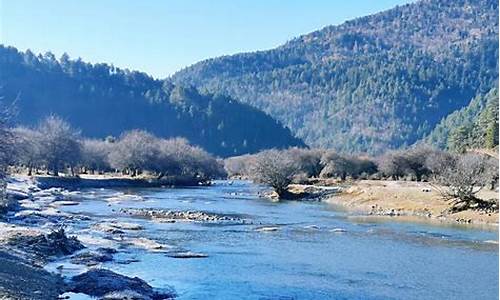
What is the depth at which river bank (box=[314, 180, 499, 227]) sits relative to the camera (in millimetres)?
66375

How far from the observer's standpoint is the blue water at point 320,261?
3189 cm

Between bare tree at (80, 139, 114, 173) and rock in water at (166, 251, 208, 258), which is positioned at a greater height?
bare tree at (80, 139, 114, 173)

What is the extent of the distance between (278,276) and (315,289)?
371 cm

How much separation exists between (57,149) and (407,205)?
69.6 metres

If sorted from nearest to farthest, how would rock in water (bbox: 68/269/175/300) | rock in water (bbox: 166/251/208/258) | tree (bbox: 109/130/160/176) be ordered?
rock in water (bbox: 68/269/175/300) < rock in water (bbox: 166/251/208/258) < tree (bbox: 109/130/160/176)

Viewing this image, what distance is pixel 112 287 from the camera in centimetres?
2922

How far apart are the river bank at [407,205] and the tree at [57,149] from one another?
52736 millimetres

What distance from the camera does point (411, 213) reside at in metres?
73.7

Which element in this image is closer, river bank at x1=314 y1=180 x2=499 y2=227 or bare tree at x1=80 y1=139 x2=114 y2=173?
river bank at x1=314 y1=180 x2=499 y2=227

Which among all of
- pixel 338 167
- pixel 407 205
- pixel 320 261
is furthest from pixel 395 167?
pixel 320 261

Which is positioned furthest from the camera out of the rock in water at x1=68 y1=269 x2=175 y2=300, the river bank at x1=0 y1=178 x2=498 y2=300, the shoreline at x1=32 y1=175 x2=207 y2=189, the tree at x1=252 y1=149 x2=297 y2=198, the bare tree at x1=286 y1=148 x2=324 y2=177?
the bare tree at x1=286 y1=148 x2=324 y2=177

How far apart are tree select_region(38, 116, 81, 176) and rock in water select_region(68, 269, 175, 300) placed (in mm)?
94198

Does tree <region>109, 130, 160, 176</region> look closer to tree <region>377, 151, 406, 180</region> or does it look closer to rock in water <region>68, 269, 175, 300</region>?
tree <region>377, 151, 406, 180</region>

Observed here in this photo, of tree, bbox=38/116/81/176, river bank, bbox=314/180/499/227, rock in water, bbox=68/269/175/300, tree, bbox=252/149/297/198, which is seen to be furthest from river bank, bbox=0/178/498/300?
tree, bbox=38/116/81/176
